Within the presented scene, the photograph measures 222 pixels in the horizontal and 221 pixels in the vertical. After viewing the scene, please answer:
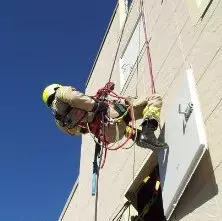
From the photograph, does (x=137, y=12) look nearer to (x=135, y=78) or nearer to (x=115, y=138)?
(x=135, y=78)

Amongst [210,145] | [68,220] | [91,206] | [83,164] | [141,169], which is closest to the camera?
[210,145]

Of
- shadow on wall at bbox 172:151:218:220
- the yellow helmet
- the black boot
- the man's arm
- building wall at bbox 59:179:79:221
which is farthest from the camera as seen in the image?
building wall at bbox 59:179:79:221

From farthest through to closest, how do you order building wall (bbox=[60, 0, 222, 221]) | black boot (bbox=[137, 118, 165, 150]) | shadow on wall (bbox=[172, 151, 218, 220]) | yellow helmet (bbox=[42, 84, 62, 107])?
yellow helmet (bbox=[42, 84, 62, 107]) < black boot (bbox=[137, 118, 165, 150]) < building wall (bbox=[60, 0, 222, 221]) < shadow on wall (bbox=[172, 151, 218, 220])

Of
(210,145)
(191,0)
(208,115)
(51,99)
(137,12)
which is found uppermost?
(137,12)

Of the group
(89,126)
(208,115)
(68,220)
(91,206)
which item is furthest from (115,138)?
(68,220)

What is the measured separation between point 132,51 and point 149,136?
10.3 feet

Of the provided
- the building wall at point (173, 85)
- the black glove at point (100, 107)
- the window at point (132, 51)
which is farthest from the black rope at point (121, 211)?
the window at point (132, 51)

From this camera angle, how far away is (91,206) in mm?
7293

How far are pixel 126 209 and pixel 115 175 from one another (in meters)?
0.89

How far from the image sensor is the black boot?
4.25 meters

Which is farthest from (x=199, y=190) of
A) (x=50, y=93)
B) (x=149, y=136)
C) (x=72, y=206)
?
(x=72, y=206)

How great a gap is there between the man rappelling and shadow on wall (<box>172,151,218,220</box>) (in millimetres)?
879

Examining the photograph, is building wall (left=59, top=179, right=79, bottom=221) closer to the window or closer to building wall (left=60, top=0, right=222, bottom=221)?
building wall (left=60, top=0, right=222, bottom=221)

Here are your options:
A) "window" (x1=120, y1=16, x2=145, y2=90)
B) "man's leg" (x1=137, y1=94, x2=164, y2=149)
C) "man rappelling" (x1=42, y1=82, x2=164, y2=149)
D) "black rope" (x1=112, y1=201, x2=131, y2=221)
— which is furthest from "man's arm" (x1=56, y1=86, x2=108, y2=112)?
"window" (x1=120, y1=16, x2=145, y2=90)
